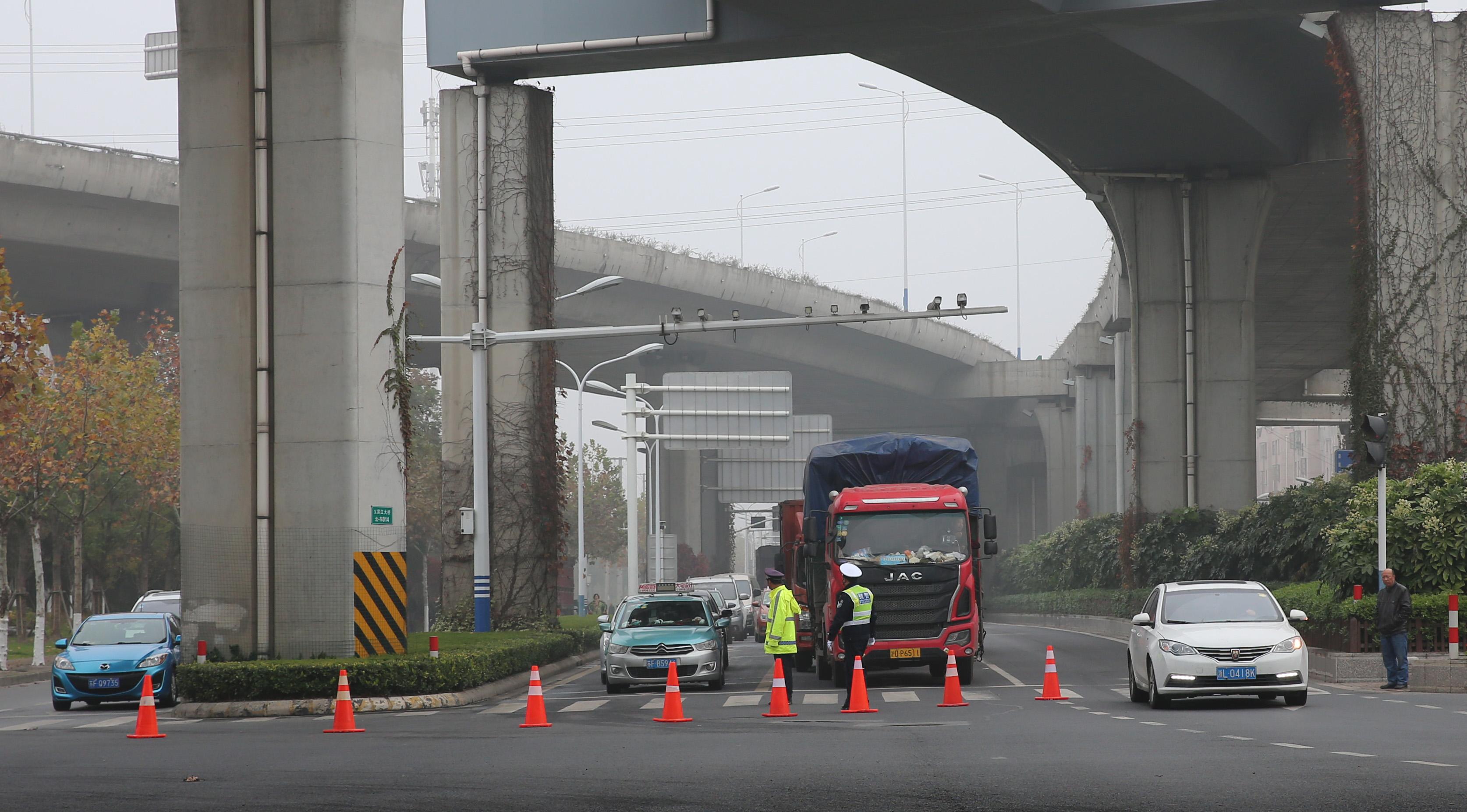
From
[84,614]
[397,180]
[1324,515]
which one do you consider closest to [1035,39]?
[1324,515]

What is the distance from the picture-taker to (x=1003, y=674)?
27656mm

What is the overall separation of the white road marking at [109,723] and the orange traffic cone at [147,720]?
82.7 inches

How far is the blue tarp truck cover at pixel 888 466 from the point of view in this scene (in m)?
27.2

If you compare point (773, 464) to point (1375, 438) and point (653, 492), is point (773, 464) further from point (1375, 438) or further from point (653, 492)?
point (1375, 438)

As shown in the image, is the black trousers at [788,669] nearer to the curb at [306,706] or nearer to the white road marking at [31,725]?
the curb at [306,706]

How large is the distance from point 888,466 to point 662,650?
4900mm

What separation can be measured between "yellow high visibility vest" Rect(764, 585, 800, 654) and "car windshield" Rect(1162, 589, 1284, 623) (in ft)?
15.0

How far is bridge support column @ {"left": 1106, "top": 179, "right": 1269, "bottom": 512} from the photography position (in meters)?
43.9

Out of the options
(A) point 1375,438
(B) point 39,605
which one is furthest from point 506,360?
(A) point 1375,438

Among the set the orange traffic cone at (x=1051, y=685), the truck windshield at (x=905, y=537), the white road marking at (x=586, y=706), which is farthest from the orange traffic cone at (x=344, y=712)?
the truck windshield at (x=905, y=537)

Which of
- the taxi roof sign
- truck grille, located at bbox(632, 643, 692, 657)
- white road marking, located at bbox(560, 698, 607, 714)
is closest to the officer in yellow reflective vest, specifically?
white road marking, located at bbox(560, 698, 607, 714)

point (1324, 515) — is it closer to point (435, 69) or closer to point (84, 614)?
point (435, 69)

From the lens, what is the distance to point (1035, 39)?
108 feet

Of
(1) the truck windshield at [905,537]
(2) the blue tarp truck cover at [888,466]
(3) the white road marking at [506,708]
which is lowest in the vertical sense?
(3) the white road marking at [506,708]
